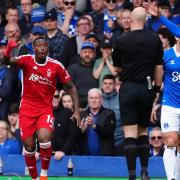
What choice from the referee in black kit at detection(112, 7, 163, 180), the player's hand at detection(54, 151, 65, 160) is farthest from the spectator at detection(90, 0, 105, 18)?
the referee in black kit at detection(112, 7, 163, 180)

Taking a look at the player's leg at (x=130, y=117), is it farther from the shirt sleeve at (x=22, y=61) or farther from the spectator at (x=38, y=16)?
the spectator at (x=38, y=16)

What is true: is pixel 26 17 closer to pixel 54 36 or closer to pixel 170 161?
pixel 54 36

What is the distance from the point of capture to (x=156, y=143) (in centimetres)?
1580

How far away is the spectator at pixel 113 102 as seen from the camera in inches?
656

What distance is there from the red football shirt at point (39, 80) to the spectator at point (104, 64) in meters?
3.24

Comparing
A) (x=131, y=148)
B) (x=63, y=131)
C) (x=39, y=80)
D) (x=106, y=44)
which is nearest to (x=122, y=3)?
(x=106, y=44)

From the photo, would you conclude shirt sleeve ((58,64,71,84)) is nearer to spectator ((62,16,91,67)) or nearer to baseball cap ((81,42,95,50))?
baseball cap ((81,42,95,50))

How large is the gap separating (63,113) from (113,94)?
1126 mm

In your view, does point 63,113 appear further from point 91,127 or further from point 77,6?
point 77,6

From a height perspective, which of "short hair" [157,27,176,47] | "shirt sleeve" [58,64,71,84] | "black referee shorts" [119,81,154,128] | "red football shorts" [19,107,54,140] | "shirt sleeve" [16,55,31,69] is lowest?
"red football shorts" [19,107,54,140]

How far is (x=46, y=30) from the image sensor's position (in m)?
18.4

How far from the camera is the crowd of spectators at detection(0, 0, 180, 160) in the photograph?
16297 millimetres

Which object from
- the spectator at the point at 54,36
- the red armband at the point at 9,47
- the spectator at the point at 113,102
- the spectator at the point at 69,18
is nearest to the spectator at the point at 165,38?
the spectator at the point at 113,102

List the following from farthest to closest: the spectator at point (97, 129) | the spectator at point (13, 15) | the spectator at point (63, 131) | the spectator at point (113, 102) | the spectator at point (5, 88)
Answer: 1. the spectator at point (13, 15)
2. the spectator at point (5, 88)
3. the spectator at point (113, 102)
4. the spectator at point (97, 129)
5. the spectator at point (63, 131)
